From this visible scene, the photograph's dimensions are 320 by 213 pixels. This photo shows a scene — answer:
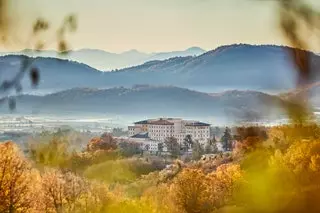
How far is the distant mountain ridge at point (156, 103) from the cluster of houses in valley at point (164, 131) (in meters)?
0.12

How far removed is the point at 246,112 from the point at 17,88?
3.43 feet

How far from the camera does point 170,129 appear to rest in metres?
3.28

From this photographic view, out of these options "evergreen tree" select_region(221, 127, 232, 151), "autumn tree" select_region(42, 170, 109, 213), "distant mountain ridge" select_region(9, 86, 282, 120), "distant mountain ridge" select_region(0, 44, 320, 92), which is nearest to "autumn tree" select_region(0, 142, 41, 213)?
"autumn tree" select_region(42, 170, 109, 213)

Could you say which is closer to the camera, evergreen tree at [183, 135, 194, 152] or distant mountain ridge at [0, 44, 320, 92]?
distant mountain ridge at [0, 44, 320, 92]

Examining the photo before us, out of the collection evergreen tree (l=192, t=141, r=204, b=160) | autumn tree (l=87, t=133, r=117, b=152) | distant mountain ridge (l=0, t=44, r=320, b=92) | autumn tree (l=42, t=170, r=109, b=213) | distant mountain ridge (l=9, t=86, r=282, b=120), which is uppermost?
distant mountain ridge (l=0, t=44, r=320, b=92)

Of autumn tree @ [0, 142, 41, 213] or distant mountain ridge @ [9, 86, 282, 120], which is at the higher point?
distant mountain ridge @ [9, 86, 282, 120]

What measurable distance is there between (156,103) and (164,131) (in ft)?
1.13

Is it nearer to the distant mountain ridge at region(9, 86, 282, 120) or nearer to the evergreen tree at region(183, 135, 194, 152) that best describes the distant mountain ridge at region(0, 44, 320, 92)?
the distant mountain ridge at region(9, 86, 282, 120)

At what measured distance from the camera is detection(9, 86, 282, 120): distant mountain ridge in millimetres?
2008

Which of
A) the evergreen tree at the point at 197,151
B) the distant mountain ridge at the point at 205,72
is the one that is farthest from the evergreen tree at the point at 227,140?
the evergreen tree at the point at 197,151

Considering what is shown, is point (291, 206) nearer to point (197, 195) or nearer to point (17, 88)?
point (197, 195)

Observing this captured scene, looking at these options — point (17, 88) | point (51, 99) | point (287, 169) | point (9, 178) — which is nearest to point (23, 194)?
point (9, 178)

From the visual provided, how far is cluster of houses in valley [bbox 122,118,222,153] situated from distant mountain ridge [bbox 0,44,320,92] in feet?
1.08

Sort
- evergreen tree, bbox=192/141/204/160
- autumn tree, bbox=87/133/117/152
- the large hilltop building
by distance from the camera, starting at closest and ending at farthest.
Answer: autumn tree, bbox=87/133/117/152
the large hilltop building
evergreen tree, bbox=192/141/204/160
